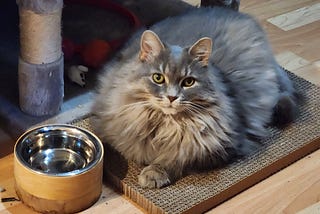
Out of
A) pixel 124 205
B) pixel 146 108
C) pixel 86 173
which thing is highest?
pixel 146 108

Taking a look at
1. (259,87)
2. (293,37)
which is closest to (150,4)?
(293,37)

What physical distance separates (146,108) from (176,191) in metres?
0.27

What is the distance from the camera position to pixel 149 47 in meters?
1.95

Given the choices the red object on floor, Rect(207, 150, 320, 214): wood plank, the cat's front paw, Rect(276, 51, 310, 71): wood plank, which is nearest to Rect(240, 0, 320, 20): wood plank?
Rect(276, 51, 310, 71): wood plank

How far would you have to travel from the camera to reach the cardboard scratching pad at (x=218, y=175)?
1.96 m

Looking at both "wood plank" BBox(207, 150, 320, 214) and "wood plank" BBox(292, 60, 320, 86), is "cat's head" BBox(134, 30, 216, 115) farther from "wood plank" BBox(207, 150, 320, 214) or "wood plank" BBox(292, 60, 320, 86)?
"wood plank" BBox(292, 60, 320, 86)

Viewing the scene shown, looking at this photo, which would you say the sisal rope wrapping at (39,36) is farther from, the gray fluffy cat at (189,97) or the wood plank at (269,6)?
the wood plank at (269,6)

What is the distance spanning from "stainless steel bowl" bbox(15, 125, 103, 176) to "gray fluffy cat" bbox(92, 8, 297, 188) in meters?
0.09

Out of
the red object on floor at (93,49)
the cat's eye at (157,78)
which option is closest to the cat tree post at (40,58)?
the red object on floor at (93,49)

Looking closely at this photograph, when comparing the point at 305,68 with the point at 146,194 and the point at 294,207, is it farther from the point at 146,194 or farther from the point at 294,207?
the point at 146,194

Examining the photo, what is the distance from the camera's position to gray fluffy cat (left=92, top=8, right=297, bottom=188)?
193cm

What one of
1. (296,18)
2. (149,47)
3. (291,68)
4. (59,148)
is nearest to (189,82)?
(149,47)

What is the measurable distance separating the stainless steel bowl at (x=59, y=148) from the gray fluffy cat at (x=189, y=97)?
0.09 m

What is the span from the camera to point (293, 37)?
117 inches
